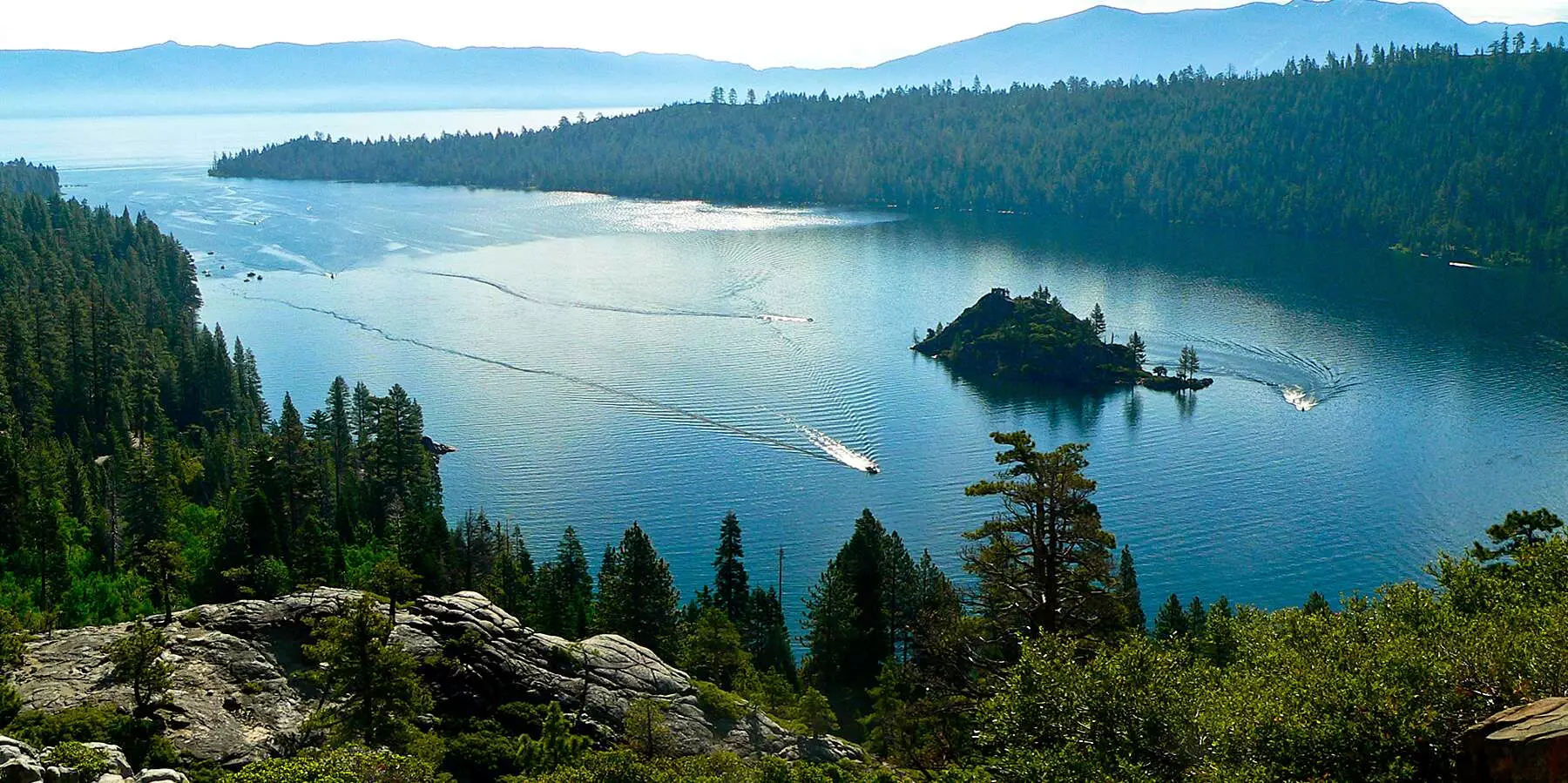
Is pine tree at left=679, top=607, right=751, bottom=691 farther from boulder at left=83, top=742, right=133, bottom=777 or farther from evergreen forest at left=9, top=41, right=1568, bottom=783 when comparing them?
boulder at left=83, top=742, right=133, bottom=777

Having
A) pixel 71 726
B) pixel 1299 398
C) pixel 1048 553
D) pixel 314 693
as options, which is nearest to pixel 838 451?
pixel 1299 398

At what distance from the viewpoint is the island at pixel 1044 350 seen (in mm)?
105562

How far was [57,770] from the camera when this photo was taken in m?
23.5

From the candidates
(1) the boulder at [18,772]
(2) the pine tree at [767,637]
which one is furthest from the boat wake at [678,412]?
(1) the boulder at [18,772]

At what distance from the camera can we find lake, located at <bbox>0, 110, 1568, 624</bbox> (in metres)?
73.4

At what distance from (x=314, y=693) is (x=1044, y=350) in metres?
83.6

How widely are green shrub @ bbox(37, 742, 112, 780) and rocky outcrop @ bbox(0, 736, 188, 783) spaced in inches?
1.9

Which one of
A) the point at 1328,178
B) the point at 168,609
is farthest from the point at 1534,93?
the point at 168,609

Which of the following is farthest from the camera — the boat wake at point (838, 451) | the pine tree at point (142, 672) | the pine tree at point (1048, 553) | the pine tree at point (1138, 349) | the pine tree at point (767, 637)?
the pine tree at point (1138, 349)

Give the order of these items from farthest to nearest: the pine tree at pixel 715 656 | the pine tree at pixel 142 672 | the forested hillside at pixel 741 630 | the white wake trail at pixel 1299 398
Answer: the white wake trail at pixel 1299 398 → the pine tree at pixel 715 656 → the pine tree at pixel 142 672 → the forested hillside at pixel 741 630

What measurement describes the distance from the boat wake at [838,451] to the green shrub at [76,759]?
196ft

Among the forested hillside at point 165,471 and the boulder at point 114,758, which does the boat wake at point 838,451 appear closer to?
the forested hillside at point 165,471

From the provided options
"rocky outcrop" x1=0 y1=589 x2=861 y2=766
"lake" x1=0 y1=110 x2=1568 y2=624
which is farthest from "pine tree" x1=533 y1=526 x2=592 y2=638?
"rocky outcrop" x1=0 y1=589 x2=861 y2=766

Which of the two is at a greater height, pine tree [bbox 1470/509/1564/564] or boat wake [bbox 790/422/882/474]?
pine tree [bbox 1470/509/1564/564]
